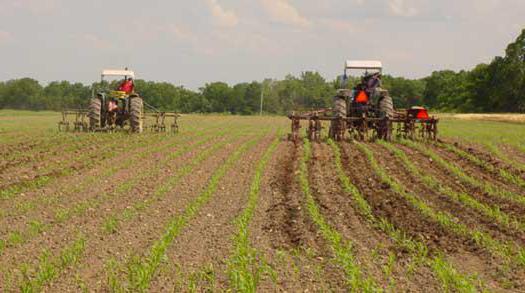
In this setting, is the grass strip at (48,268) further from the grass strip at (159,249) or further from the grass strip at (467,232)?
the grass strip at (467,232)

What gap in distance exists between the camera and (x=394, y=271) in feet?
18.7

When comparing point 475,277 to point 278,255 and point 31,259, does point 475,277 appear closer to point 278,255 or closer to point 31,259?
point 278,255

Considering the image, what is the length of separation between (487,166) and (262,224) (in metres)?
7.39

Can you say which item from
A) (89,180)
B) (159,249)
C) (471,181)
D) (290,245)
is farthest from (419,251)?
(89,180)

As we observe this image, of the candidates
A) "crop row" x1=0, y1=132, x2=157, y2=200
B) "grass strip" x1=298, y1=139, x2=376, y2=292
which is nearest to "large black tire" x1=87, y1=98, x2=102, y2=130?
"crop row" x1=0, y1=132, x2=157, y2=200

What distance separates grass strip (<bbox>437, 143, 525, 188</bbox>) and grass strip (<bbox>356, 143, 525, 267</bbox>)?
2331 millimetres

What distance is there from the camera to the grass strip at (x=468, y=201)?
7600mm

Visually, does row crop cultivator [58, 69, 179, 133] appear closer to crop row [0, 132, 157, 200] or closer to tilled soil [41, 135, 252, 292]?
crop row [0, 132, 157, 200]

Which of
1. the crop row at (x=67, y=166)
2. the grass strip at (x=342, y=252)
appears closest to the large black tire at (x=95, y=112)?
the crop row at (x=67, y=166)

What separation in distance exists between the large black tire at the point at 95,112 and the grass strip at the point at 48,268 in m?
15.5

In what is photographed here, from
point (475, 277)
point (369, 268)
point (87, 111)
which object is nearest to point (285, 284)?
point (369, 268)

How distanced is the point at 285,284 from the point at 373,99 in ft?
47.1

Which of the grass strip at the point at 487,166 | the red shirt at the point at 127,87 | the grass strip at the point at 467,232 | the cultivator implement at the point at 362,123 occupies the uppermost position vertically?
the red shirt at the point at 127,87

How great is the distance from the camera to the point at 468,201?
8.95 metres
